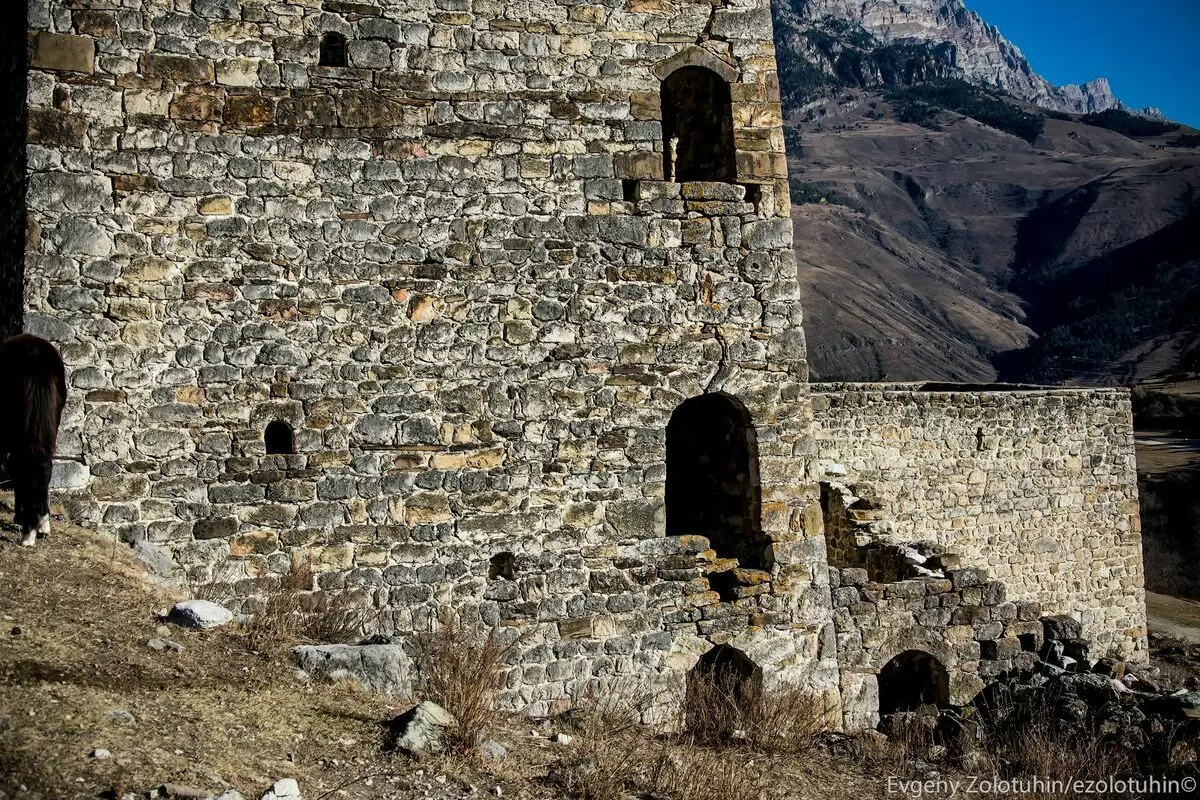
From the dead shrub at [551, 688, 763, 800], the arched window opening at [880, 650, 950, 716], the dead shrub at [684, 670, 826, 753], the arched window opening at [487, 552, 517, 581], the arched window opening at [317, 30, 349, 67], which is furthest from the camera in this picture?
the arched window opening at [880, 650, 950, 716]

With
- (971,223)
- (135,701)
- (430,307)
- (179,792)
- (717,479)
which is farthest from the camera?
(971,223)

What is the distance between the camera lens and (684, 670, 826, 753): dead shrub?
274 inches

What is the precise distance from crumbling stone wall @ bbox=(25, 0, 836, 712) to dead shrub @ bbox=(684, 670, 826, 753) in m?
0.32

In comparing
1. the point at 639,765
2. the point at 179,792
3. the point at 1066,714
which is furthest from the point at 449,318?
the point at 1066,714

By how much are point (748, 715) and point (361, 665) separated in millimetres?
3067

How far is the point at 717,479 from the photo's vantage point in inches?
345

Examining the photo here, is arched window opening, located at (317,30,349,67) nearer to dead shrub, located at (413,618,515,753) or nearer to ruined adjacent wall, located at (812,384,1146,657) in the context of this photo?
dead shrub, located at (413,618,515,753)

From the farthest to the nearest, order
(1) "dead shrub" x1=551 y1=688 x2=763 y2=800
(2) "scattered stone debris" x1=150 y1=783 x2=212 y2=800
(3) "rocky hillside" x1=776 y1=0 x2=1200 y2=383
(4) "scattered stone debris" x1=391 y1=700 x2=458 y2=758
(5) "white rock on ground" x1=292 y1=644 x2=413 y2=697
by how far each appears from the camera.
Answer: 1. (3) "rocky hillside" x1=776 y1=0 x2=1200 y2=383
2. (5) "white rock on ground" x1=292 y1=644 x2=413 y2=697
3. (1) "dead shrub" x1=551 y1=688 x2=763 y2=800
4. (4) "scattered stone debris" x1=391 y1=700 x2=458 y2=758
5. (2) "scattered stone debris" x1=150 y1=783 x2=212 y2=800

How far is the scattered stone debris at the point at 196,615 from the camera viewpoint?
5.64 metres

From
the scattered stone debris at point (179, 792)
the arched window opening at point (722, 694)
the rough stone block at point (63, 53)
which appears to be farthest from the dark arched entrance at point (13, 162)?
the arched window opening at point (722, 694)

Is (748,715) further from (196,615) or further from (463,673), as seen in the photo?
(196,615)

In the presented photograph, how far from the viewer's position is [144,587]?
19.6 feet

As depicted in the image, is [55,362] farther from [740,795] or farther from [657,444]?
[740,795]

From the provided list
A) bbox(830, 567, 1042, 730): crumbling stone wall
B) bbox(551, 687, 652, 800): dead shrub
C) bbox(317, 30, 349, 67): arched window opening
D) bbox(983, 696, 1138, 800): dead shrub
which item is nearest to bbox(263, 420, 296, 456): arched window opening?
bbox(317, 30, 349, 67): arched window opening
